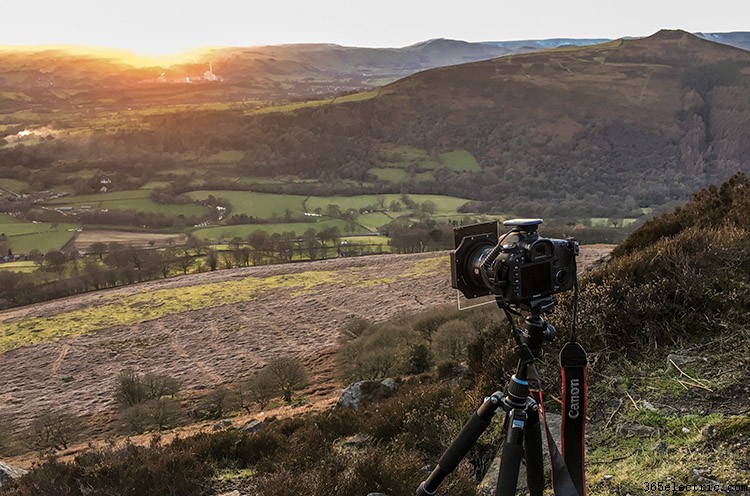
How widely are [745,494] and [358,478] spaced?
2997mm

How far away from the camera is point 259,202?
75.2m

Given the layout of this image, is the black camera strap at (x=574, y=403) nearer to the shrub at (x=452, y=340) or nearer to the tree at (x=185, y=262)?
the shrub at (x=452, y=340)

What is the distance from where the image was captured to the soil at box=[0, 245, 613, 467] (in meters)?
21.8

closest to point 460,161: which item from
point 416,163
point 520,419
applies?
point 416,163

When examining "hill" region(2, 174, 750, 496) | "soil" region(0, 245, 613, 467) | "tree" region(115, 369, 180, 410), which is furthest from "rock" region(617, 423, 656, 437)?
"tree" region(115, 369, 180, 410)

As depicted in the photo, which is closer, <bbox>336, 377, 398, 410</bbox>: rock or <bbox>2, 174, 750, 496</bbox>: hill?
<bbox>2, 174, 750, 496</bbox>: hill

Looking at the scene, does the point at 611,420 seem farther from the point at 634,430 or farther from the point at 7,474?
the point at 7,474

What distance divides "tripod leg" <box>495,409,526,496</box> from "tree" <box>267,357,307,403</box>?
16.5 m

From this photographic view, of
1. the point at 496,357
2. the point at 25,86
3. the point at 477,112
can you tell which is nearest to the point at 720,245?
the point at 496,357

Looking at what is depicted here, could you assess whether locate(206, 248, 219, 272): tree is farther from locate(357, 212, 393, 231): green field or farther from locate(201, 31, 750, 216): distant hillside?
locate(201, 31, 750, 216): distant hillside

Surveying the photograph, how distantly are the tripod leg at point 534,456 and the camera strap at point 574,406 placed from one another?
0.13 metres

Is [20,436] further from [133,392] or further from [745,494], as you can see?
[745,494]

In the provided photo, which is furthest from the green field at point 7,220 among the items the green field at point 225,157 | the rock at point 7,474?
the rock at point 7,474

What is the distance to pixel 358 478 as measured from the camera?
4.50 meters
